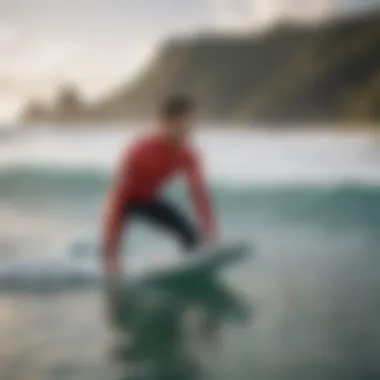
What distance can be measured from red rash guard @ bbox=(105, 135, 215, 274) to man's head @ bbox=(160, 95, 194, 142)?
0.07ft

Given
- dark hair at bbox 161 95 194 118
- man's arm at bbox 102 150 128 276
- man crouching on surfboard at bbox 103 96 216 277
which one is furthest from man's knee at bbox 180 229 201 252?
dark hair at bbox 161 95 194 118

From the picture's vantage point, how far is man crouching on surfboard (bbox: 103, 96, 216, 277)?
1256 mm

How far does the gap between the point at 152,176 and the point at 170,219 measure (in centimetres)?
9

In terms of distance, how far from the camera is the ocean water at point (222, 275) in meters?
1.21

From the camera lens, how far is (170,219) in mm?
1259

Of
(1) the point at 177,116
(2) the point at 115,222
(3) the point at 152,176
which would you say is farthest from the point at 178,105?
(2) the point at 115,222

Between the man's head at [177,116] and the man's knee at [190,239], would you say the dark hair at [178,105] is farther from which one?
the man's knee at [190,239]

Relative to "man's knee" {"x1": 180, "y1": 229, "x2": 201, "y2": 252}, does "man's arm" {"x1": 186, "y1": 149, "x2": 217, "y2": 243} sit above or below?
above

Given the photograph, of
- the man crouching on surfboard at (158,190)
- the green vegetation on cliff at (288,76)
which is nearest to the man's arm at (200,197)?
the man crouching on surfboard at (158,190)

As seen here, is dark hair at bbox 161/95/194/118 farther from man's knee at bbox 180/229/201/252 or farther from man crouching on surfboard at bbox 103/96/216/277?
man's knee at bbox 180/229/201/252

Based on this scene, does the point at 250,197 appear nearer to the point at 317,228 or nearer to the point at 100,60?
the point at 317,228

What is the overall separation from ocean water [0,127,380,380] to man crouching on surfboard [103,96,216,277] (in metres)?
0.02

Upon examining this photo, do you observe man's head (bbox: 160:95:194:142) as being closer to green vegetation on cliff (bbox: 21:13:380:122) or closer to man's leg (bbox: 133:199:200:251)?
green vegetation on cliff (bbox: 21:13:380:122)

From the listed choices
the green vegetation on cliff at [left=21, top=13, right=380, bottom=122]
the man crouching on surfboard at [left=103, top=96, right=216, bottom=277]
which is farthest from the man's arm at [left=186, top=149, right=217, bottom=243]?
the green vegetation on cliff at [left=21, top=13, right=380, bottom=122]
